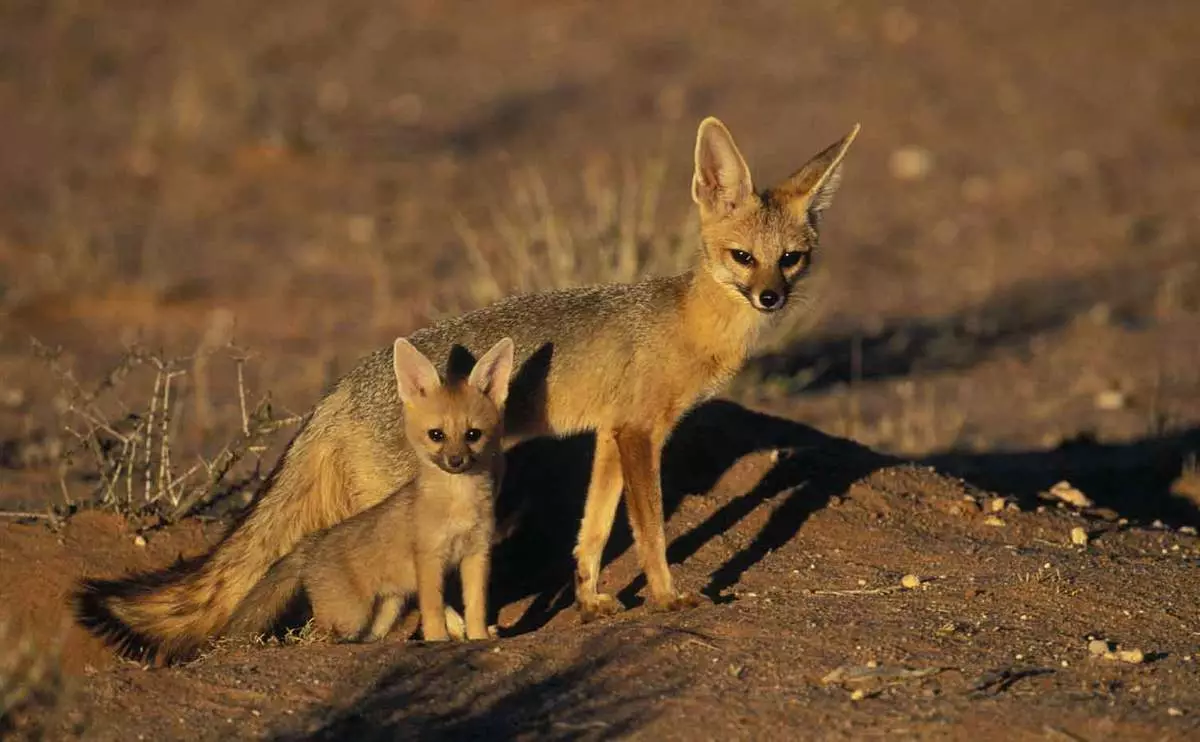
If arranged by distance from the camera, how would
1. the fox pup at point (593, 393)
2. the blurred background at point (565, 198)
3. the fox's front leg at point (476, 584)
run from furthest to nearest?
the blurred background at point (565, 198), the fox pup at point (593, 393), the fox's front leg at point (476, 584)

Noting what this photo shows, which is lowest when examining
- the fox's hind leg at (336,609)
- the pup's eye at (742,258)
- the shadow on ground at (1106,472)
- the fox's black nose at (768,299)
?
the shadow on ground at (1106,472)

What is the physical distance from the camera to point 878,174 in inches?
698

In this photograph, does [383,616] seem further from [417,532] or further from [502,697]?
[502,697]

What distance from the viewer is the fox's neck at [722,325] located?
6.89 metres

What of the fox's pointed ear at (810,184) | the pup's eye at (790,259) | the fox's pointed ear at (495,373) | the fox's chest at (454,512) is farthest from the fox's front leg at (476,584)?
the fox's pointed ear at (810,184)

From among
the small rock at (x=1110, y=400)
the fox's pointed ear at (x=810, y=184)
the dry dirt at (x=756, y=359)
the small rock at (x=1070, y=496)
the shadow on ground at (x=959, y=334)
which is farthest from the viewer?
the shadow on ground at (x=959, y=334)

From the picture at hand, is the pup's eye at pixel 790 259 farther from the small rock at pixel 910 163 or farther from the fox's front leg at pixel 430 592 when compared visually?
the small rock at pixel 910 163

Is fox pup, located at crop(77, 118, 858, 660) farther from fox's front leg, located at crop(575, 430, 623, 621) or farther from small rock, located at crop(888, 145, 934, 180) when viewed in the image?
small rock, located at crop(888, 145, 934, 180)

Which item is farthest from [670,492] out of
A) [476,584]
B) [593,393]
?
[476,584]

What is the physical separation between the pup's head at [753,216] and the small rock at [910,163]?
10.8m

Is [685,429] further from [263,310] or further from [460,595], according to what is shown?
[263,310]

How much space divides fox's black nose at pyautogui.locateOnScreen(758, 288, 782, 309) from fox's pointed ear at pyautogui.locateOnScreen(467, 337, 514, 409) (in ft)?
3.32

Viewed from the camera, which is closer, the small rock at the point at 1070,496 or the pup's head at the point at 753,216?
the pup's head at the point at 753,216

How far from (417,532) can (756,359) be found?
596 centimetres
